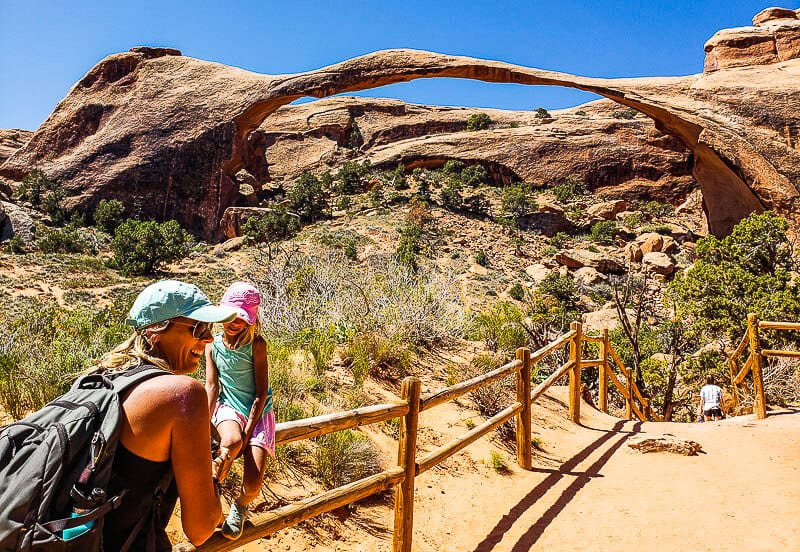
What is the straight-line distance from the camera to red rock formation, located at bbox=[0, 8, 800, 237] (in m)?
12.6

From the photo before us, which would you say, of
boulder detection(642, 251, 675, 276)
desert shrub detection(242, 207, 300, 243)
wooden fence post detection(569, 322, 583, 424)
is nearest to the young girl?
wooden fence post detection(569, 322, 583, 424)

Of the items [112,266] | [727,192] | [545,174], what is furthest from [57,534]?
[545,174]

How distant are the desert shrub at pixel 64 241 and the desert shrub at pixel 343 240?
366 inches

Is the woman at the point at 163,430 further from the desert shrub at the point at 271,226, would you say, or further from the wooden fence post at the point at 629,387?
the desert shrub at the point at 271,226

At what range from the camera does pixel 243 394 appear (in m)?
2.17

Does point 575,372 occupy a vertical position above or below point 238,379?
below

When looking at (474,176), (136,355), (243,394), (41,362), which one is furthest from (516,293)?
(136,355)

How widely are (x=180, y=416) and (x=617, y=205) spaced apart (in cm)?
3256

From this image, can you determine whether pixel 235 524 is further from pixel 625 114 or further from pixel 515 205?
pixel 625 114

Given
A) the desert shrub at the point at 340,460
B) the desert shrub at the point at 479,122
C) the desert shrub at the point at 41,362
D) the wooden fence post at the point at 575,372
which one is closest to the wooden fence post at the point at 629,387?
the wooden fence post at the point at 575,372

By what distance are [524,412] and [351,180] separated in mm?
29332

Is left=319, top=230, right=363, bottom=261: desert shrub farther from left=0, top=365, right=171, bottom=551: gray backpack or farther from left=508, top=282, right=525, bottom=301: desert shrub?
left=0, top=365, right=171, bottom=551: gray backpack

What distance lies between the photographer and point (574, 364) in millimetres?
6551

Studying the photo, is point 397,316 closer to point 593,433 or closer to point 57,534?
point 593,433
